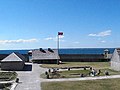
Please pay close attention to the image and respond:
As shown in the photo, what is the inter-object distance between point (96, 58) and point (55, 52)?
1505 cm

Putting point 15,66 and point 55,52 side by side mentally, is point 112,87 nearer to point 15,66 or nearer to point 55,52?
point 15,66

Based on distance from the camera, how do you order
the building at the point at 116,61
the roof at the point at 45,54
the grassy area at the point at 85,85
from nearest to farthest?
the grassy area at the point at 85,85 → the building at the point at 116,61 → the roof at the point at 45,54

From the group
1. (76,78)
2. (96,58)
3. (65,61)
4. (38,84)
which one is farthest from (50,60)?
(38,84)

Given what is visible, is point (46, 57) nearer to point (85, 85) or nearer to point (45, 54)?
point (45, 54)

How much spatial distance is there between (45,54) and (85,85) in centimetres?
4068

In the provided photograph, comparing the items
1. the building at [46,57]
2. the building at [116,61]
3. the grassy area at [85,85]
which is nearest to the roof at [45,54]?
the building at [46,57]

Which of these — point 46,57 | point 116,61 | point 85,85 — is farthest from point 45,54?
point 85,85

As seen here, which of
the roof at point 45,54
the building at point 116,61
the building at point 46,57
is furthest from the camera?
the roof at point 45,54

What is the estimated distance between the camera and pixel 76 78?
42531mm

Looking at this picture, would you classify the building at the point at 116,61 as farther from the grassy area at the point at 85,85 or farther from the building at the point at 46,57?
the building at the point at 46,57

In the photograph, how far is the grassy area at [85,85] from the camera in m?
33.9

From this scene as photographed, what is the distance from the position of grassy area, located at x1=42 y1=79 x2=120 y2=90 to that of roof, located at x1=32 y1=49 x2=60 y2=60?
35728mm

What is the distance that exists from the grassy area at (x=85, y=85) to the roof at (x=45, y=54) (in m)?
A: 35.7

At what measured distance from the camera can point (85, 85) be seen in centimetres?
3597
